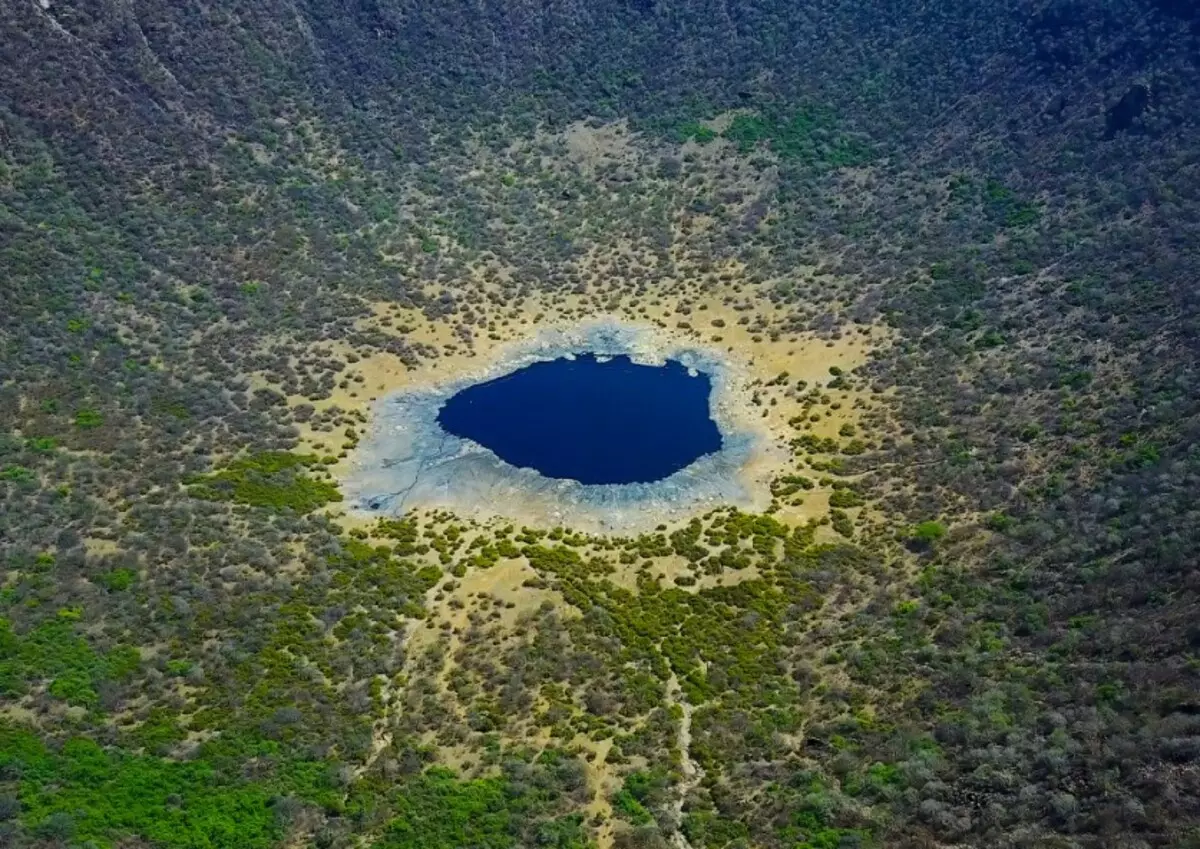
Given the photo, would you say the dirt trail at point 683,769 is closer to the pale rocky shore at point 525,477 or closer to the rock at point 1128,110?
the pale rocky shore at point 525,477

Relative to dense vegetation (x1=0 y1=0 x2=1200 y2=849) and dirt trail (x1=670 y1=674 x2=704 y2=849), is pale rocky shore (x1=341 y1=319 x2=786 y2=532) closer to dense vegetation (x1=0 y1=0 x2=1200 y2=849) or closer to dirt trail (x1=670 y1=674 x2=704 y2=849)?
dense vegetation (x1=0 y1=0 x2=1200 y2=849)

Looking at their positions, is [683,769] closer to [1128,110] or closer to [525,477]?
[525,477]

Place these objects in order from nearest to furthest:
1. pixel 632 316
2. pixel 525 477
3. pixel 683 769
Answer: pixel 683 769, pixel 525 477, pixel 632 316

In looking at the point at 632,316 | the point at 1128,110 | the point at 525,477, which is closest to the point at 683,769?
the point at 525,477

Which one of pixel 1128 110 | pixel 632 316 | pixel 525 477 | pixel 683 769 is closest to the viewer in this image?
pixel 683 769

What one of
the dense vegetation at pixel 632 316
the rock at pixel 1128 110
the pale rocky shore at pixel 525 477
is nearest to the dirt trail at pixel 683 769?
the dense vegetation at pixel 632 316

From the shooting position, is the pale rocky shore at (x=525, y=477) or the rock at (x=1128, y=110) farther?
the rock at (x=1128, y=110)

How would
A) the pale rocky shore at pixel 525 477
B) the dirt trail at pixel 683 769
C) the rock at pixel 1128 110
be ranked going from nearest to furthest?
the dirt trail at pixel 683 769 → the pale rocky shore at pixel 525 477 → the rock at pixel 1128 110

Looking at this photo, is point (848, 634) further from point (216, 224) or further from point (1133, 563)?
point (216, 224)

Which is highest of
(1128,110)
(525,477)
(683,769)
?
(1128,110)
